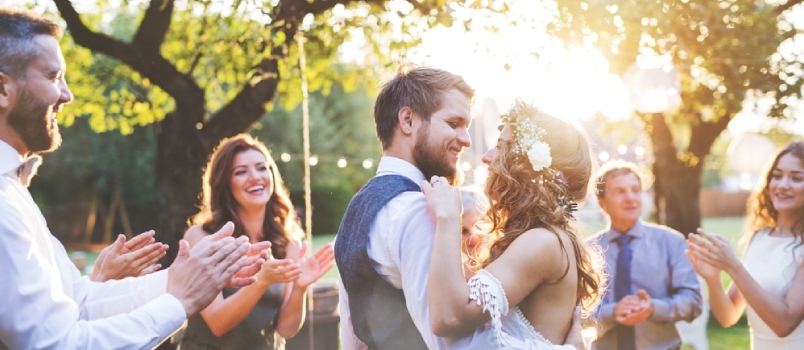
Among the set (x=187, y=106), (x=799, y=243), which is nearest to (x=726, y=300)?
(x=799, y=243)

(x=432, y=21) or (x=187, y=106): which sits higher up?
(x=432, y=21)

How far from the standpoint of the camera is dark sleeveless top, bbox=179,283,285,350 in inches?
144

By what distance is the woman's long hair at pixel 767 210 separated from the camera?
12.3ft

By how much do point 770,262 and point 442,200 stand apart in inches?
96.3

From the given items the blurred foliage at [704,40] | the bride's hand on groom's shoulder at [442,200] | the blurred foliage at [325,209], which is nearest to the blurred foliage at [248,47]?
the blurred foliage at [704,40]

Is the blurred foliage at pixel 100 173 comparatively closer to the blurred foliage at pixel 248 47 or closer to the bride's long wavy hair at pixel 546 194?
the blurred foliage at pixel 248 47

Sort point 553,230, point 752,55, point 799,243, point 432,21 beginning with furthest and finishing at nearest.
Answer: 1. point 752,55
2. point 432,21
3. point 799,243
4. point 553,230

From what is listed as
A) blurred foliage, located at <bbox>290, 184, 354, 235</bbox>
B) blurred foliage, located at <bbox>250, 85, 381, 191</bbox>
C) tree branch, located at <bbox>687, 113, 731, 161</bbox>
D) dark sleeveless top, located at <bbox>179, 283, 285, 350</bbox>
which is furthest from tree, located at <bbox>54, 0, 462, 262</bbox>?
blurred foliage, located at <bbox>290, 184, 354, 235</bbox>

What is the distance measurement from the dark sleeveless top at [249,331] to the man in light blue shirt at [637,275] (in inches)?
76.8

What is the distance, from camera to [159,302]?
2.15 m

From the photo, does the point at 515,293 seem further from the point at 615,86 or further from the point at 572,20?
the point at 615,86

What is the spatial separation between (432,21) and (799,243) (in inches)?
100

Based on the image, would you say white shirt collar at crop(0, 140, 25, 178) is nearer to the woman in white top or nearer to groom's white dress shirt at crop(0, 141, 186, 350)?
groom's white dress shirt at crop(0, 141, 186, 350)

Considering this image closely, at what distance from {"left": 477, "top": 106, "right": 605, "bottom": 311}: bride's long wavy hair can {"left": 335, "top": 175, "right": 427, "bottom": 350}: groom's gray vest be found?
346 millimetres
